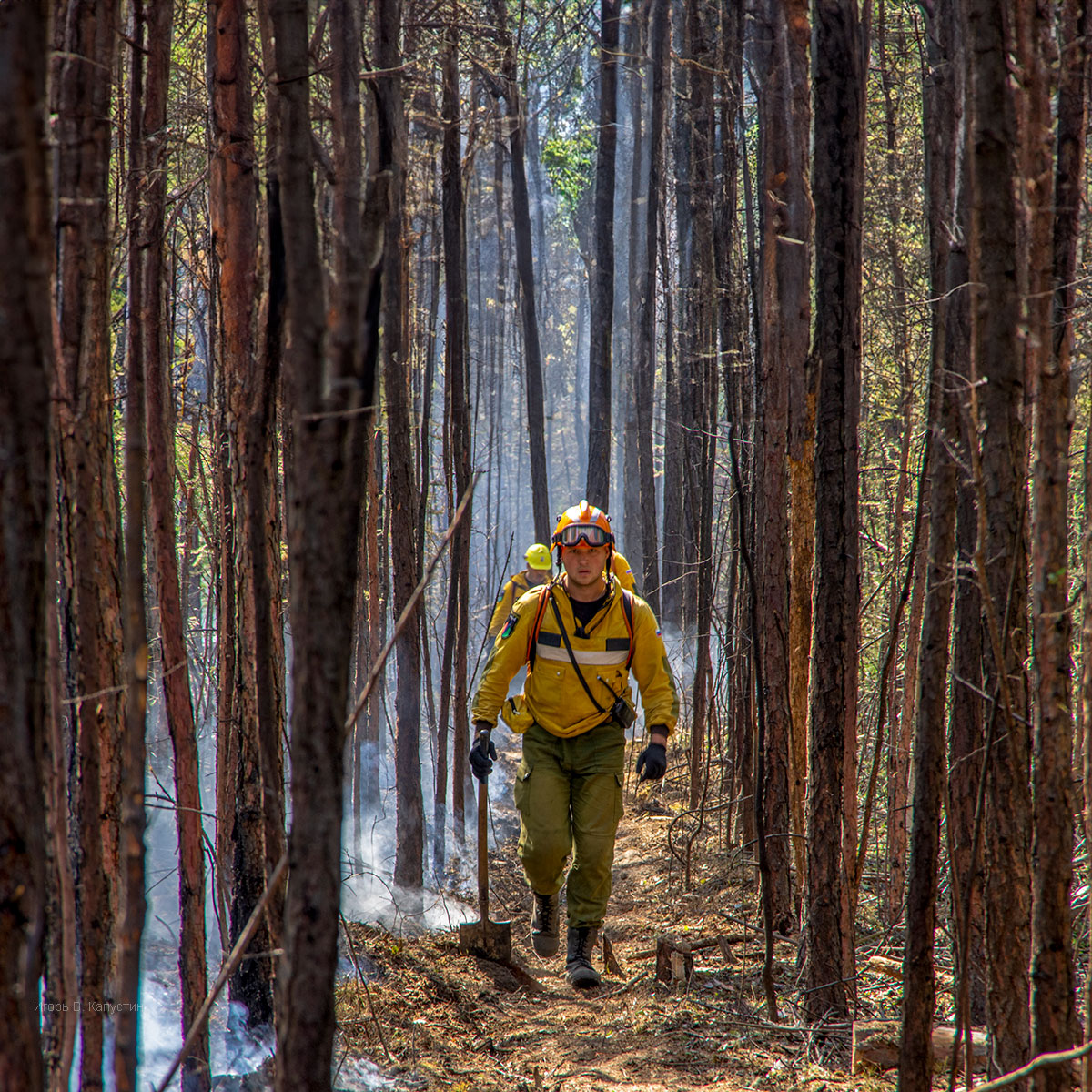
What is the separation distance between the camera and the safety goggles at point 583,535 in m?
5.11

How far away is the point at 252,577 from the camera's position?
A: 1.54 m

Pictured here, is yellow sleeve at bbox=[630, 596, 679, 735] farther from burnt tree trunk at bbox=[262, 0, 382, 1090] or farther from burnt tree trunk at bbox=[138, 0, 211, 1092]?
burnt tree trunk at bbox=[262, 0, 382, 1090]

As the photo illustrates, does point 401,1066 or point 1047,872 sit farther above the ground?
point 1047,872

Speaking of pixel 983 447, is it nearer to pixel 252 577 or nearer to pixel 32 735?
pixel 252 577

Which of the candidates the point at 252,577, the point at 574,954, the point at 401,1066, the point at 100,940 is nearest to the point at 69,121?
the point at 252,577

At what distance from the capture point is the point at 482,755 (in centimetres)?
511

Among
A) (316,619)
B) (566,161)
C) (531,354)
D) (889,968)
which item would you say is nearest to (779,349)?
(889,968)

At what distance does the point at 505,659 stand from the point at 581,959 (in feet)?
5.21

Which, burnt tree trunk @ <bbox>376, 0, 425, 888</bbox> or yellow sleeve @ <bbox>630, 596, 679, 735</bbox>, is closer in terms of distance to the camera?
burnt tree trunk @ <bbox>376, 0, 425, 888</bbox>

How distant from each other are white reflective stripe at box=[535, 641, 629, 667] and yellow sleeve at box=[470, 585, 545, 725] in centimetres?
14

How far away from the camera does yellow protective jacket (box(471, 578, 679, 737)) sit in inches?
206

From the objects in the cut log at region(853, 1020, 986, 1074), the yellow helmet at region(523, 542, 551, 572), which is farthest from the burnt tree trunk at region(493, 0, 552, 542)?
the cut log at region(853, 1020, 986, 1074)

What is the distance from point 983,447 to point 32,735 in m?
1.81

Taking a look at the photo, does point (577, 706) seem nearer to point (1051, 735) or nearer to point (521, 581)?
point (521, 581)
